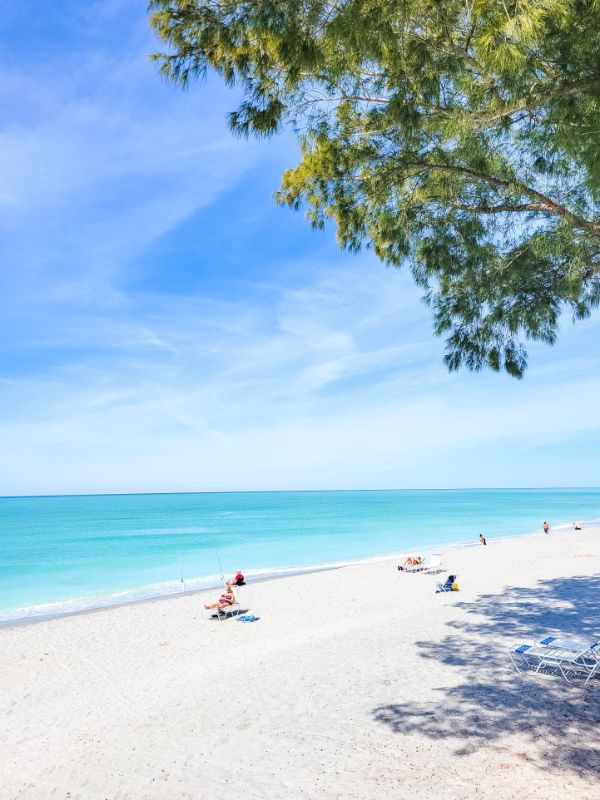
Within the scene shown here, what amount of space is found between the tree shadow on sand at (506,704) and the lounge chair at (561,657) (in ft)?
0.72

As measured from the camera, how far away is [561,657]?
7707mm

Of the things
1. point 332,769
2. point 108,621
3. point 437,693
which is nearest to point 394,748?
point 332,769

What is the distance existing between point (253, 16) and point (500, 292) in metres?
4.56

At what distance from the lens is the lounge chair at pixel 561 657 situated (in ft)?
25.4

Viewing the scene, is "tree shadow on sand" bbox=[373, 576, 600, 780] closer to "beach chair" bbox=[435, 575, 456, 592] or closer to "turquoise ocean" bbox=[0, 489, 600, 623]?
"beach chair" bbox=[435, 575, 456, 592]

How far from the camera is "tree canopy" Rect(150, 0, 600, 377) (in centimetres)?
449

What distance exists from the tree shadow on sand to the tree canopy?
4449 millimetres

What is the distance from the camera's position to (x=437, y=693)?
287 inches

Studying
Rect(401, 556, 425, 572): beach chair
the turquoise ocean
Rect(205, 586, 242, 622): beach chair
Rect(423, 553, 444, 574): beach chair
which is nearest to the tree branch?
Rect(205, 586, 242, 622): beach chair

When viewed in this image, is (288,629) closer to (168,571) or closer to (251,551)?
(168,571)

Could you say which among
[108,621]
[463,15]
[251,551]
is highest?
[463,15]

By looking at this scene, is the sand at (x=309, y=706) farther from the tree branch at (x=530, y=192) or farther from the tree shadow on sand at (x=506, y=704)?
the tree branch at (x=530, y=192)

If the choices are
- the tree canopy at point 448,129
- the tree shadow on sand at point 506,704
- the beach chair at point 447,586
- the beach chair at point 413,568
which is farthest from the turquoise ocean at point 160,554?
the tree canopy at point 448,129

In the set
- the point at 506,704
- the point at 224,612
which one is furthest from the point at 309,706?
the point at 224,612
